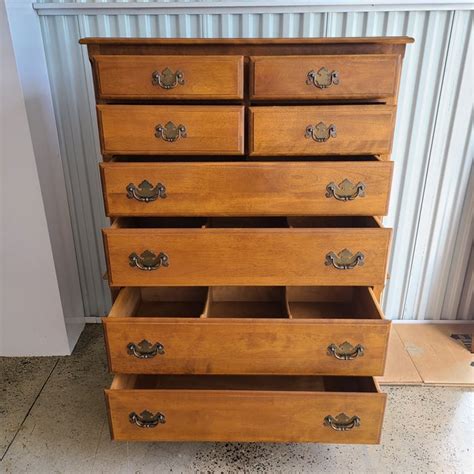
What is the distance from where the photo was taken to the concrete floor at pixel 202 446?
1.49 metres

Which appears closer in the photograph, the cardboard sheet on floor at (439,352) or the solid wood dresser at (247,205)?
the solid wood dresser at (247,205)

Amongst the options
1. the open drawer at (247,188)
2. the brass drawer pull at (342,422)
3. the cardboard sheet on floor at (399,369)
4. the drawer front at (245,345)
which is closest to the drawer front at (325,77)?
the open drawer at (247,188)

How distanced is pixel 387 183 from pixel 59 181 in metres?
1.24

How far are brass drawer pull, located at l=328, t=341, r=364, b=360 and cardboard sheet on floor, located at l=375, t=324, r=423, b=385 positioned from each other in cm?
54

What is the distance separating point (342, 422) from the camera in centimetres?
133

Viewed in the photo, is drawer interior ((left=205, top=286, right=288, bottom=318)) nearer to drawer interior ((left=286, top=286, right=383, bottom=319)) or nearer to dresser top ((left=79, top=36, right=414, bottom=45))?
drawer interior ((left=286, top=286, right=383, bottom=319))

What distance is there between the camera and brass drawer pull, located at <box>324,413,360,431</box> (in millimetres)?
1318

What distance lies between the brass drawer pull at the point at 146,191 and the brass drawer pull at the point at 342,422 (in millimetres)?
754

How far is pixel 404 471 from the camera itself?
1468 millimetres

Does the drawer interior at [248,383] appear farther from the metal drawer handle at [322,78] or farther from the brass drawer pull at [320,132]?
the metal drawer handle at [322,78]

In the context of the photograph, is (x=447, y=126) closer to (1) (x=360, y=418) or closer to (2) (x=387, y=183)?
(2) (x=387, y=183)

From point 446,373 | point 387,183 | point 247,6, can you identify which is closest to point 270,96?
point 387,183

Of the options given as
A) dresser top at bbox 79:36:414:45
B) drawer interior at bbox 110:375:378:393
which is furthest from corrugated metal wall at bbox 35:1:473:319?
drawer interior at bbox 110:375:378:393

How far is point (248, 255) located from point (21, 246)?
97 centimetres
